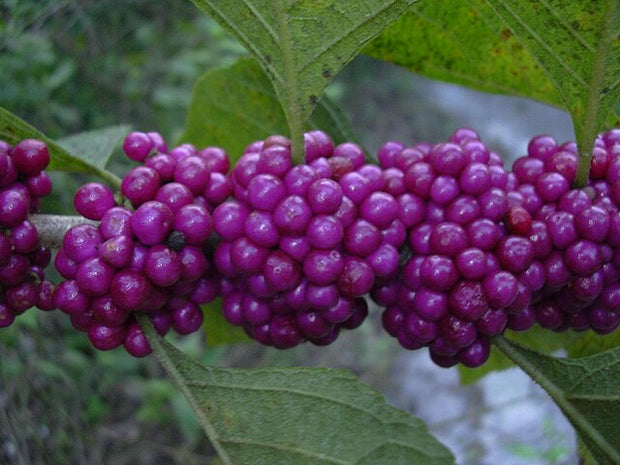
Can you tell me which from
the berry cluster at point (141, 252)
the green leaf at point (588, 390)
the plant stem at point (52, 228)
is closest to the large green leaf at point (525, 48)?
the green leaf at point (588, 390)

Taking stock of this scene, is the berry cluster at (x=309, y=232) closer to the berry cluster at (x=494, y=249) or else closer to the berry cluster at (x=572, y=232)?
the berry cluster at (x=494, y=249)

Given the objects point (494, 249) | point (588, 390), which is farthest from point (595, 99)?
point (588, 390)

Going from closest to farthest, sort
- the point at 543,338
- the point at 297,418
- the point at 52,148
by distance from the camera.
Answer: the point at 297,418 → the point at 52,148 → the point at 543,338

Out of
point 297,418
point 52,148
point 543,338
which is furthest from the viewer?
point 543,338

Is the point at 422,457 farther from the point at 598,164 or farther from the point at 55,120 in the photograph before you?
the point at 55,120

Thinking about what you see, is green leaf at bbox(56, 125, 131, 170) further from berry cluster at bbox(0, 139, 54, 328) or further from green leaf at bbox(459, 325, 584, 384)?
green leaf at bbox(459, 325, 584, 384)

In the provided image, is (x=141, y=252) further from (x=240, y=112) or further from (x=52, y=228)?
(x=240, y=112)
